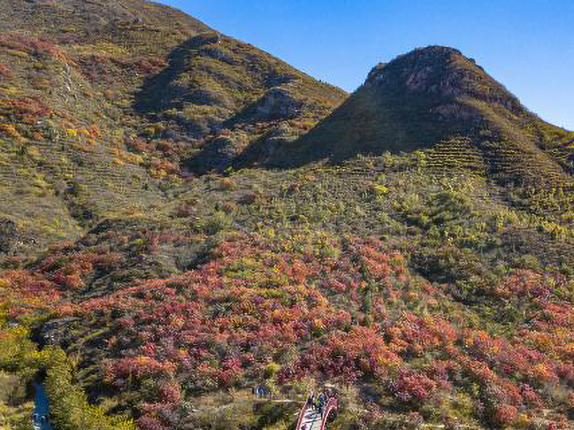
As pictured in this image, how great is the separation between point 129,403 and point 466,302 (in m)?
16.6

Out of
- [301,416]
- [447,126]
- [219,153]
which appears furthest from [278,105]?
[301,416]

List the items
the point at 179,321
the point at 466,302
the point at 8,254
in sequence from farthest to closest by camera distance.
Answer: the point at 8,254 < the point at 466,302 < the point at 179,321

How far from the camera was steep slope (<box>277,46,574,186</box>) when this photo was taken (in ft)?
123

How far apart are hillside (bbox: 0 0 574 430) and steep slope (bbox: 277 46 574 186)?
10.4 inches

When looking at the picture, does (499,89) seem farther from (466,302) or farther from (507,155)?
(466,302)

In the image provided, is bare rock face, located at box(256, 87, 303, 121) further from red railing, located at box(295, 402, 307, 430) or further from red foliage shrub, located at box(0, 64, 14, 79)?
red railing, located at box(295, 402, 307, 430)

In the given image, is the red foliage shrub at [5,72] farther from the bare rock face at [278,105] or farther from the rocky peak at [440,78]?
the rocky peak at [440,78]

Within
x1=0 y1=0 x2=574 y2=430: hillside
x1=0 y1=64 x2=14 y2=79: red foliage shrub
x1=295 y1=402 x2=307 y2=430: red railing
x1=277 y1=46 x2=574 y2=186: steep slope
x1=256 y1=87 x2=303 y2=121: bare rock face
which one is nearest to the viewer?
x1=295 y1=402 x2=307 y2=430: red railing

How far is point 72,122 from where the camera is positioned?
49156 mm

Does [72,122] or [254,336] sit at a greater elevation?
[72,122]

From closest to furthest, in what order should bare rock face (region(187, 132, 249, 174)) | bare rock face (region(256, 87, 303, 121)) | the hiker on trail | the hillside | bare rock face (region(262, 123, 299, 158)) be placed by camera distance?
the hiker on trail → the hillside → bare rock face (region(262, 123, 299, 158)) → bare rock face (region(187, 132, 249, 174)) → bare rock face (region(256, 87, 303, 121))

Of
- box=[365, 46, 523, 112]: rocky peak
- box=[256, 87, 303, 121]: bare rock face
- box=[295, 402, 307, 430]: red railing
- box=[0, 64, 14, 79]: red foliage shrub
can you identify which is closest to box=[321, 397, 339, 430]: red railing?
box=[295, 402, 307, 430]: red railing

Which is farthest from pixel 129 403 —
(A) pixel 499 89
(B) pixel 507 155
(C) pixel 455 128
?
(A) pixel 499 89

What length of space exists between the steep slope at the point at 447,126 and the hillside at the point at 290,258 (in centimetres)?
27
